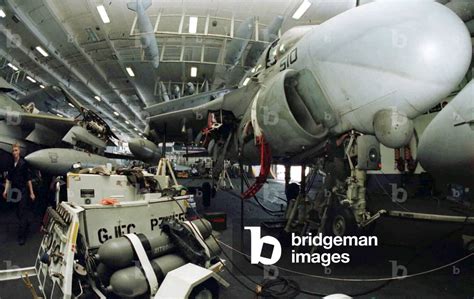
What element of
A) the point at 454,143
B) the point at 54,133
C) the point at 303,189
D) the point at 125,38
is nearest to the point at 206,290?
the point at 303,189

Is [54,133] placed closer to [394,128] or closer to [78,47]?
[78,47]

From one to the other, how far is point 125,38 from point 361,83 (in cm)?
944

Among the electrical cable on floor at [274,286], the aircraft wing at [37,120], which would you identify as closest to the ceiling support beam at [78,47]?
the aircraft wing at [37,120]

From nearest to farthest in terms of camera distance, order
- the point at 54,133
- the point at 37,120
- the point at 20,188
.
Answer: the point at 20,188 → the point at 37,120 → the point at 54,133

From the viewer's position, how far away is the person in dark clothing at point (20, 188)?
14.5 feet

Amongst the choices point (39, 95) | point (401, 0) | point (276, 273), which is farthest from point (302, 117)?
point (39, 95)

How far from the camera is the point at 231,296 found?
258 cm

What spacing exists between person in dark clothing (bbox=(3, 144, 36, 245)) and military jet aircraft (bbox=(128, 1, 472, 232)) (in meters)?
4.08

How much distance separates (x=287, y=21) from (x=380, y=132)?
7139mm

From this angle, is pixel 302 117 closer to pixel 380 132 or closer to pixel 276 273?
pixel 380 132

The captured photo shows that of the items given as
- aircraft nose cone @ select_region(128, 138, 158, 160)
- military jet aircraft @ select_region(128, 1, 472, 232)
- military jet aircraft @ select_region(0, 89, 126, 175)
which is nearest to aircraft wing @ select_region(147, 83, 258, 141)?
aircraft nose cone @ select_region(128, 138, 158, 160)

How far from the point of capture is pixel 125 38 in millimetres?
9352

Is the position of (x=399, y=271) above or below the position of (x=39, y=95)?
below

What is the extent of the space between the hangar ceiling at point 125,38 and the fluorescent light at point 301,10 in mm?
125
